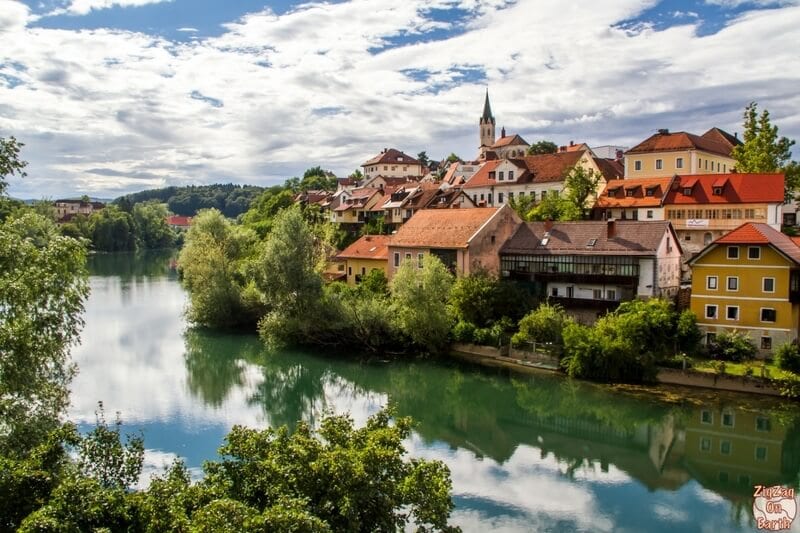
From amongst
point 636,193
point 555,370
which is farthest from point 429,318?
point 636,193

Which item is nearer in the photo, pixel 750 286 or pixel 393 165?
pixel 750 286

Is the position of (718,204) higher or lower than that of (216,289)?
higher

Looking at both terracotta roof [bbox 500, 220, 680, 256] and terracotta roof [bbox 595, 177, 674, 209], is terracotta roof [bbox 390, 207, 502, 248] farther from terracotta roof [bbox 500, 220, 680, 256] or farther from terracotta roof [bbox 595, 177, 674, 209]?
terracotta roof [bbox 595, 177, 674, 209]

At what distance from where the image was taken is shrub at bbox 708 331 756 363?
29.9 metres

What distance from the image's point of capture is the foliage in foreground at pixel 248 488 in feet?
30.8

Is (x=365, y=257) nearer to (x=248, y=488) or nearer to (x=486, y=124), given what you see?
(x=248, y=488)

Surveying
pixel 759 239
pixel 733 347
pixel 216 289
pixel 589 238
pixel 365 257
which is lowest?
pixel 733 347

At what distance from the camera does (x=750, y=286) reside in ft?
101

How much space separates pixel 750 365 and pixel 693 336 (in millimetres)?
2748

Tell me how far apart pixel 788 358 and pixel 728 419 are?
4.78 metres

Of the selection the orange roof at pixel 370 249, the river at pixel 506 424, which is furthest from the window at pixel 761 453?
the orange roof at pixel 370 249

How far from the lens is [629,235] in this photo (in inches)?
1420

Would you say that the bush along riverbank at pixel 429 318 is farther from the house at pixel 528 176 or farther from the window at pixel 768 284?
the house at pixel 528 176

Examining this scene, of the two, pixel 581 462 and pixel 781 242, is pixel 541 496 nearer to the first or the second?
pixel 581 462
